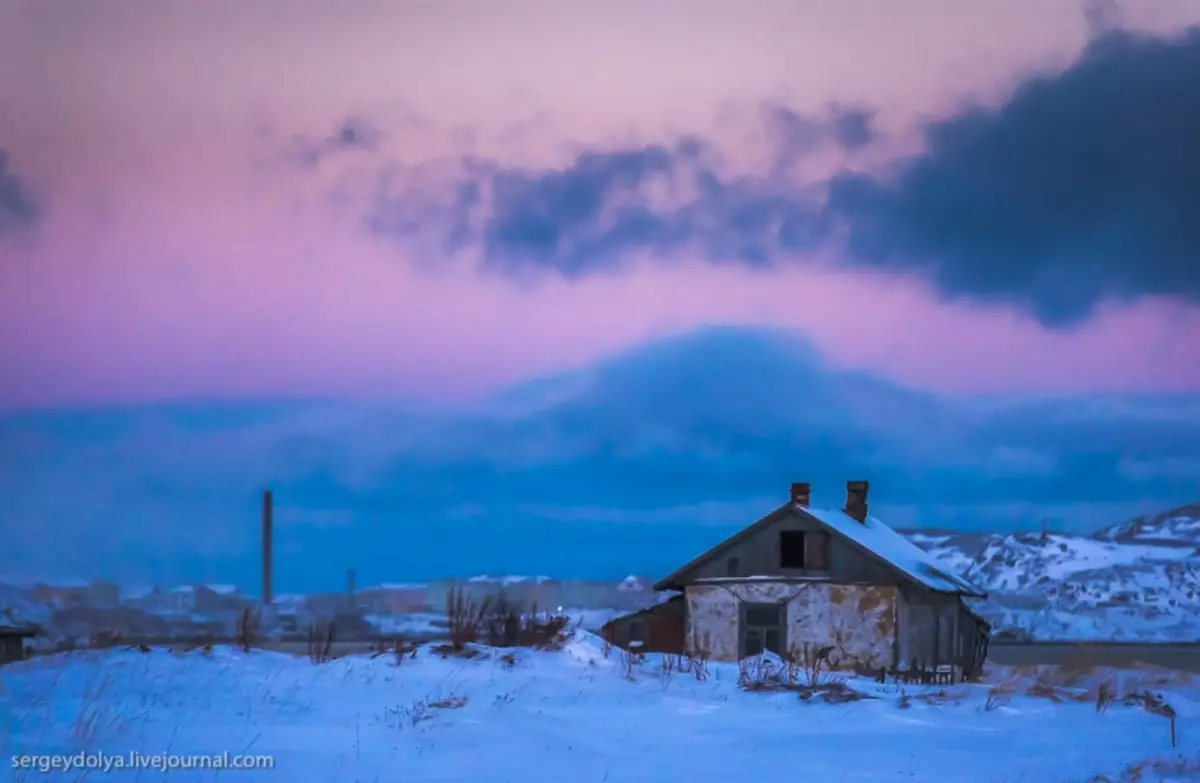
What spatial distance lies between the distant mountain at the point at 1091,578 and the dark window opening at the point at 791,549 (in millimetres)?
46576

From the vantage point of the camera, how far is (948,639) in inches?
1403

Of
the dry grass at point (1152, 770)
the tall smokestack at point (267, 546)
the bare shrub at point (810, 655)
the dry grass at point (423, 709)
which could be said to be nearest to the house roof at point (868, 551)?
the bare shrub at point (810, 655)

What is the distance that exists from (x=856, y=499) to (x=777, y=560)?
5165 millimetres

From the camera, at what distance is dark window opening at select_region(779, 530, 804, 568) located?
116 ft

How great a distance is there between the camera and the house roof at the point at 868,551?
3444 centimetres

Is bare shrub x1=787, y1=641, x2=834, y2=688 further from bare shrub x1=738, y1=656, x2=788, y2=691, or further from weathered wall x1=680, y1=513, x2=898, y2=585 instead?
bare shrub x1=738, y1=656, x2=788, y2=691

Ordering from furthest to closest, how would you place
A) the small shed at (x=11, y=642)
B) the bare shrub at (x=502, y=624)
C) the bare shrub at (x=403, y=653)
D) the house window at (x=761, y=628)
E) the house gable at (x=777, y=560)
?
1. the house window at (x=761, y=628)
2. the house gable at (x=777, y=560)
3. the small shed at (x=11, y=642)
4. the bare shrub at (x=502, y=624)
5. the bare shrub at (x=403, y=653)

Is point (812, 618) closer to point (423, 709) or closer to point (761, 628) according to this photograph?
point (761, 628)

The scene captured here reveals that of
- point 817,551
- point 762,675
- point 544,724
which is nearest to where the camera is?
point 544,724

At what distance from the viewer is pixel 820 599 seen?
34.7 m

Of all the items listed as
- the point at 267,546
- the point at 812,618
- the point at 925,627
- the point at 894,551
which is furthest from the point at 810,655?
the point at 267,546

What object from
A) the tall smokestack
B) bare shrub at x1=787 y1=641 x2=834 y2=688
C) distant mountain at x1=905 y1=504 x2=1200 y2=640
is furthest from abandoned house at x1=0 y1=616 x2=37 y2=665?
distant mountain at x1=905 y1=504 x2=1200 y2=640

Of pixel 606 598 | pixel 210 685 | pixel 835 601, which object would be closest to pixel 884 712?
pixel 210 685

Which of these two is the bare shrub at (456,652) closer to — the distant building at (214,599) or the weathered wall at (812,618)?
the weathered wall at (812,618)
